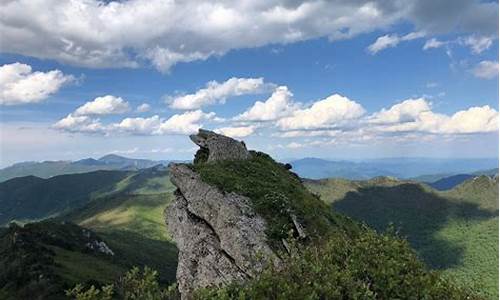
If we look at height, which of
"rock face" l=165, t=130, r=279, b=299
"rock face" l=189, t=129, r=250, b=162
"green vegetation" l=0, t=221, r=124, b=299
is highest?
"rock face" l=189, t=129, r=250, b=162

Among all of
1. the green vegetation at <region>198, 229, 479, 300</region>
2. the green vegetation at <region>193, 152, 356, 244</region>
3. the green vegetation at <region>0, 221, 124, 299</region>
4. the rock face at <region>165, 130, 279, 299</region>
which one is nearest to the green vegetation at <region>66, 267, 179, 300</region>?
the green vegetation at <region>198, 229, 479, 300</region>

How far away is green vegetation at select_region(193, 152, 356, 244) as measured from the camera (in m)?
34.1

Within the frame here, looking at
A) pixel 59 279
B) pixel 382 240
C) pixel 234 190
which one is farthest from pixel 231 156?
pixel 59 279

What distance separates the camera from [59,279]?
144m

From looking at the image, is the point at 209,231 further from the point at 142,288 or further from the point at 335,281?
the point at 335,281

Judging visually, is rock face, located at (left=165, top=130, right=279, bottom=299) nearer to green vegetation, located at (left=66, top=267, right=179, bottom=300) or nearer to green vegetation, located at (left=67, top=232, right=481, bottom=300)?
green vegetation, located at (left=67, top=232, right=481, bottom=300)

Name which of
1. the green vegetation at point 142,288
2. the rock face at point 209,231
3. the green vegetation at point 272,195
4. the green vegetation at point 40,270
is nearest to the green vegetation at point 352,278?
the green vegetation at point 142,288

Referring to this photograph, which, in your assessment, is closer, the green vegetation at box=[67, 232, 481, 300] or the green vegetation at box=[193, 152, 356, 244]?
the green vegetation at box=[67, 232, 481, 300]

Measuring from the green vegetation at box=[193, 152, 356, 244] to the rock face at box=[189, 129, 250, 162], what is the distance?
1536 mm

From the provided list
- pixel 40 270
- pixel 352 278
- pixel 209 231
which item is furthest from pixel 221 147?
pixel 40 270

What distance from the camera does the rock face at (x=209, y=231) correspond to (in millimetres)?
33312

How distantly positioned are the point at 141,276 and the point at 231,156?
31241mm

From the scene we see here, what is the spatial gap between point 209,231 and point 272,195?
6.02 m

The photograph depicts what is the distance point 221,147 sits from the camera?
48.2 m
